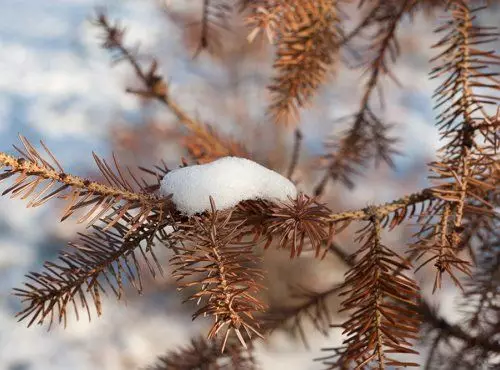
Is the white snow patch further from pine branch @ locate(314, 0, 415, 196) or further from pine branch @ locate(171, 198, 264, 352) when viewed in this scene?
pine branch @ locate(314, 0, 415, 196)

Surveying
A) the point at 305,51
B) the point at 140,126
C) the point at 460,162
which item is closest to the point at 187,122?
the point at 305,51

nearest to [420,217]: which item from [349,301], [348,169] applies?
[349,301]

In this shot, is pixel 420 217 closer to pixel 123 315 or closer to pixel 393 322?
pixel 393 322

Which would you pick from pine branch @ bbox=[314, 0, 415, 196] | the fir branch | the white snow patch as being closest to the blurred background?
pine branch @ bbox=[314, 0, 415, 196]

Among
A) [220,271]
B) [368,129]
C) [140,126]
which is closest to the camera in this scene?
[220,271]

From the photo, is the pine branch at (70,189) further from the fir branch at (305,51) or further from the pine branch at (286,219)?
the fir branch at (305,51)

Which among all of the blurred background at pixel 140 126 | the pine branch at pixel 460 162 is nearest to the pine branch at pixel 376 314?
the pine branch at pixel 460 162

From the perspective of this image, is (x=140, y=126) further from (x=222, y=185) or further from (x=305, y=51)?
(x=222, y=185)
